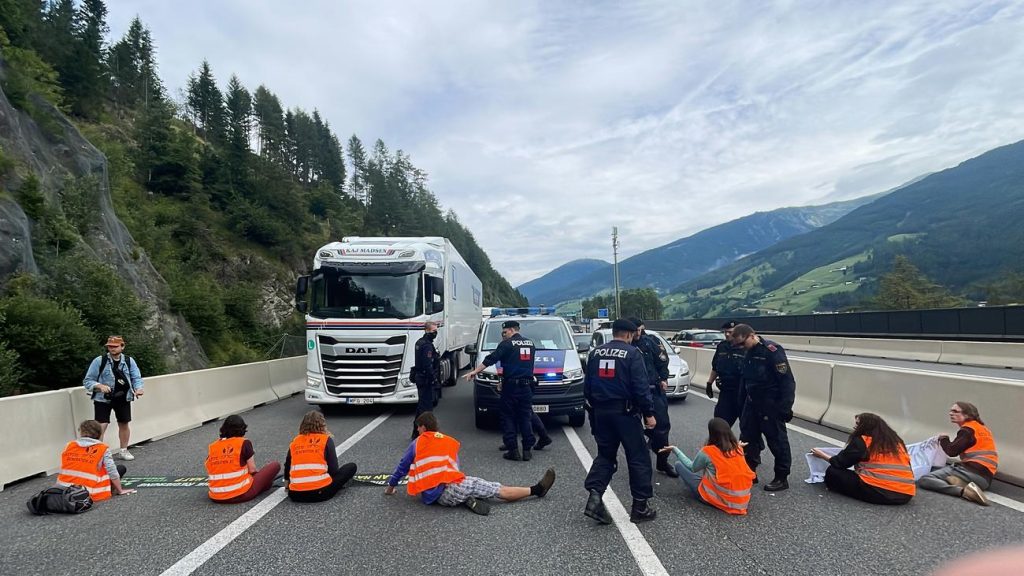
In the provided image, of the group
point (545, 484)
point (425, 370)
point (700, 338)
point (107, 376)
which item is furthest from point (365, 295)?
point (700, 338)

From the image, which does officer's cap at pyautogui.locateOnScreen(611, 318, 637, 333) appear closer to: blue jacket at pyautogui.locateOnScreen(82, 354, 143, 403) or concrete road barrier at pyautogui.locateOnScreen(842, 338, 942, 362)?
blue jacket at pyautogui.locateOnScreen(82, 354, 143, 403)

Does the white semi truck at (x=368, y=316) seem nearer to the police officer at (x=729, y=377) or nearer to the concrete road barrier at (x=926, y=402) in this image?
the police officer at (x=729, y=377)

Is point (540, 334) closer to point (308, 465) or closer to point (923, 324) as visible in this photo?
point (308, 465)

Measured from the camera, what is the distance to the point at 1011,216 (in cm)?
13325

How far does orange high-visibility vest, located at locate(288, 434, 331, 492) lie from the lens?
5676 mm

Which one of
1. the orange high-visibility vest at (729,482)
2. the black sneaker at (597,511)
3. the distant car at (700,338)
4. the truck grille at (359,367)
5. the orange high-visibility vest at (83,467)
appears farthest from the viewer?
the distant car at (700,338)

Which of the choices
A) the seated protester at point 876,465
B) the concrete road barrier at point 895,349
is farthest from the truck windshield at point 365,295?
the concrete road barrier at point 895,349

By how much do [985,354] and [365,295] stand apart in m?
19.1

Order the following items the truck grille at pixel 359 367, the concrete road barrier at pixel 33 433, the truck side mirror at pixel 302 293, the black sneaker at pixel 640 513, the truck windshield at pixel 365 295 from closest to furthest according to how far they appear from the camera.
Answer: the black sneaker at pixel 640 513 → the concrete road barrier at pixel 33 433 → the truck grille at pixel 359 367 → the truck side mirror at pixel 302 293 → the truck windshield at pixel 365 295

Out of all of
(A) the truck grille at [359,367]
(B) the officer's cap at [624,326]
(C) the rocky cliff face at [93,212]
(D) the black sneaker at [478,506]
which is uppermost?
(C) the rocky cliff face at [93,212]

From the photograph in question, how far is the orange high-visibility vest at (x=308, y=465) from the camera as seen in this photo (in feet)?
18.6

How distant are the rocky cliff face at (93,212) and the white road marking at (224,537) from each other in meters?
12.2

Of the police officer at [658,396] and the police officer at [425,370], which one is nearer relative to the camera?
the police officer at [658,396]

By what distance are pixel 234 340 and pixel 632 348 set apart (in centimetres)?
2842
